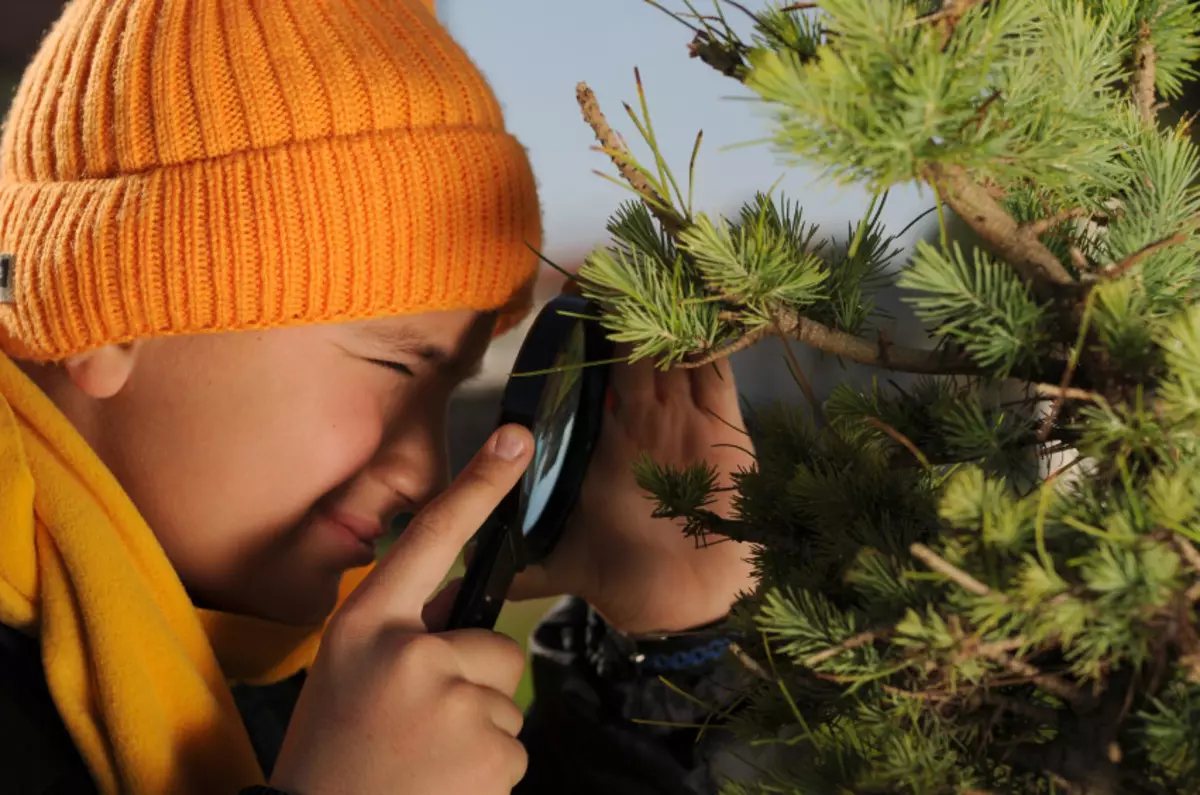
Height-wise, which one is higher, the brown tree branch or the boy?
the brown tree branch

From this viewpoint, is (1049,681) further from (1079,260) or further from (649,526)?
(649,526)

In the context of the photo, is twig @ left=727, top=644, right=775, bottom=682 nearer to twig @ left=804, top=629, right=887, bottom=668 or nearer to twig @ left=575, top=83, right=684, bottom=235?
twig @ left=804, top=629, right=887, bottom=668

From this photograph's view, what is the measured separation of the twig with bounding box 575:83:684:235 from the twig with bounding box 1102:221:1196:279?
5.6 inches

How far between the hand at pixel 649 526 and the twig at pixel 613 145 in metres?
0.31

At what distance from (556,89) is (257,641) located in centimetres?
53

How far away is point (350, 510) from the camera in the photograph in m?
0.59

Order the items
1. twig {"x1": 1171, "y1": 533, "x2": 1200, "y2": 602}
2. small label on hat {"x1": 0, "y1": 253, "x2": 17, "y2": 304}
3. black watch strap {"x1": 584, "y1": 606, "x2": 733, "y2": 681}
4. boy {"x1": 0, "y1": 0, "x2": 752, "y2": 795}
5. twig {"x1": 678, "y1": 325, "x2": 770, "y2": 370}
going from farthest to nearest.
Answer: black watch strap {"x1": 584, "y1": 606, "x2": 733, "y2": 681}, small label on hat {"x1": 0, "y1": 253, "x2": 17, "y2": 304}, boy {"x1": 0, "y1": 0, "x2": 752, "y2": 795}, twig {"x1": 678, "y1": 325, "x2": 770, "y2": 370}, twig {"x1": 1171, "y1": 533, "x2": 1200, "y2": 602}

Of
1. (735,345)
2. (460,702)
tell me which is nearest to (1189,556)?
(735,345)

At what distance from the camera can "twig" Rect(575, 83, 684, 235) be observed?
1.09 ft

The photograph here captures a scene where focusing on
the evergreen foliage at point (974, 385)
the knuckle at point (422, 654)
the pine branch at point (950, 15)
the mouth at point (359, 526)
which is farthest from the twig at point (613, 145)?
the mouth at point (359, 526)

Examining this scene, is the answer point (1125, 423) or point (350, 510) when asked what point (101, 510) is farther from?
point (1125, 423)

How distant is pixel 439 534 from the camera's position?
0.46m

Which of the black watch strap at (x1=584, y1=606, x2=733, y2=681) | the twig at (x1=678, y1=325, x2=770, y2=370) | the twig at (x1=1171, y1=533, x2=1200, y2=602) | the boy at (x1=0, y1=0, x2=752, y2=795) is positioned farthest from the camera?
the black watch strap at (x1=584, y1=606, x2=733, y2=681)

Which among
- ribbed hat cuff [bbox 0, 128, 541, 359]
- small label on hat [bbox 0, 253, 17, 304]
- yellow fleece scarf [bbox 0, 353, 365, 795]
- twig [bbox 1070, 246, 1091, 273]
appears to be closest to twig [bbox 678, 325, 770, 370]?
twig [bbox 1070, 246, 1091, 273]
